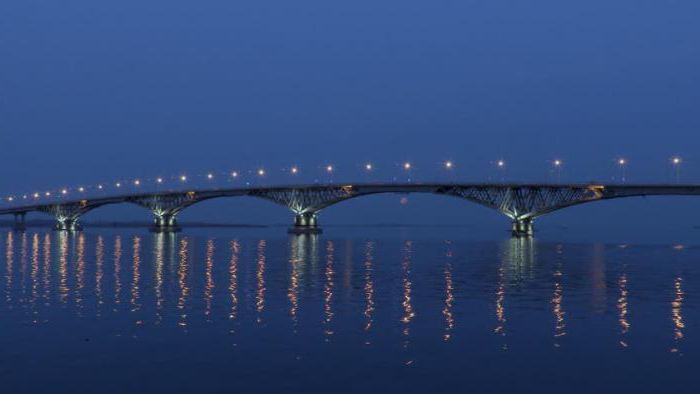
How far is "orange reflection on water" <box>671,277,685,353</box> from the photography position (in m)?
26.3

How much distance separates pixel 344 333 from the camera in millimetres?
26938

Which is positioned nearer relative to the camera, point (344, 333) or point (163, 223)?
point (344, 333)

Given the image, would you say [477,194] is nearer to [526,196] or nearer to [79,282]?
[526,196]

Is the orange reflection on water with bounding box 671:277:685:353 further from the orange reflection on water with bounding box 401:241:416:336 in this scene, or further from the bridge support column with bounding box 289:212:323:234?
the bridge support column with bounding box 289:212:323:234

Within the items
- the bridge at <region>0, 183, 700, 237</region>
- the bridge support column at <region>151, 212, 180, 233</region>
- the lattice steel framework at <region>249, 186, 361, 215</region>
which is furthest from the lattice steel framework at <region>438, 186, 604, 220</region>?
the bridge support column at <region>151, 212, 180, 233</region>

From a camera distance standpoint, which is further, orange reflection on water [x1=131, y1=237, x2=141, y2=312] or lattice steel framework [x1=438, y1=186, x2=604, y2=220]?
lattice steel framework [x1=438, y1=186, x2=604, y2=220]

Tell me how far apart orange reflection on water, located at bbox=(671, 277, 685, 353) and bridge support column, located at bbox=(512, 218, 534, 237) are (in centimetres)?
9380

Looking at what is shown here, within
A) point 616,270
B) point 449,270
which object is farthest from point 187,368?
point 616,270

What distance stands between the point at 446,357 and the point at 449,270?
120 feet

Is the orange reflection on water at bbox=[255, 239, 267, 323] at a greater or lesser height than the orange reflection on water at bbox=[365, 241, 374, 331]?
greater

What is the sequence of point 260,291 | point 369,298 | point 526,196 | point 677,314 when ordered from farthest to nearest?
point 526,196, point 260,291, point 369,298, point 677,314

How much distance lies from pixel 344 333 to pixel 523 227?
118 metres

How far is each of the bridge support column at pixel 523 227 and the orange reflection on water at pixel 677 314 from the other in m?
93.8

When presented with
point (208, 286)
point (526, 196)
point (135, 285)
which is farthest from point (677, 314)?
point (526, 196)
